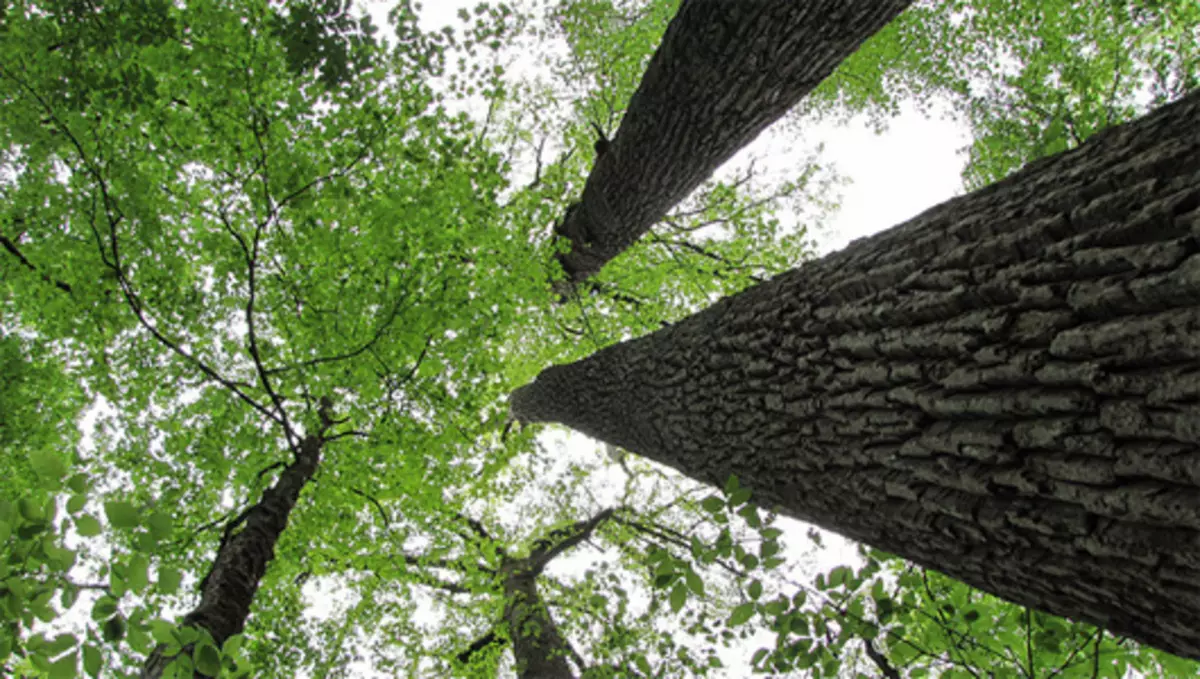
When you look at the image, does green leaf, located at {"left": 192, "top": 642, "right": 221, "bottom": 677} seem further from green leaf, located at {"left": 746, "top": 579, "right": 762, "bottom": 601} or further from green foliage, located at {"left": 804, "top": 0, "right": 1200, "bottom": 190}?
green foliage, located at {"left": 804, "top": 0, "right": 1200, "bottom": 190}

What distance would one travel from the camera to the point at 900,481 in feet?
7.00

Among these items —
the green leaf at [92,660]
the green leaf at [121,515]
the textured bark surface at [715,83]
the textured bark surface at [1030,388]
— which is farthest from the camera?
the textured bark surface at [715,83]

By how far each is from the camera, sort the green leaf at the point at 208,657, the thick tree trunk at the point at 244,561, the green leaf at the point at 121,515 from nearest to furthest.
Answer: the green leaf at the point at 121,515 < the green leaf at the point at 208,657 < the thick tree trunk at the point at 244,561

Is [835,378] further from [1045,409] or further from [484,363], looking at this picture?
[484,363]

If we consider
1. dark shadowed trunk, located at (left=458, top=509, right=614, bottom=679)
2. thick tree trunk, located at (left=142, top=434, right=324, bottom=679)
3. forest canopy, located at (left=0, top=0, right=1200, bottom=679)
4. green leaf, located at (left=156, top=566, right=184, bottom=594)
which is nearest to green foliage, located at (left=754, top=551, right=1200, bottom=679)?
forest canopy, located at (left=0, top=0, right=1200, bottom=679)

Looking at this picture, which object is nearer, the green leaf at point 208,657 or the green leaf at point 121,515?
the green leaf at point 121,515

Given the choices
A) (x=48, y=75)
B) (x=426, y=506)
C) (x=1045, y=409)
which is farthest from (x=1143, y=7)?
(x=48, y=75)

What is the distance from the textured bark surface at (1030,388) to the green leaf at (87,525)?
2640 mm

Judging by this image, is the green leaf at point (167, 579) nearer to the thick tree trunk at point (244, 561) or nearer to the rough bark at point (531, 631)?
the thick tree trunk at point (244, 561)

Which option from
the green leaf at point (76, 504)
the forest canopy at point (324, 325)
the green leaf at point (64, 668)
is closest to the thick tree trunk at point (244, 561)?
the forest canopy at point (324, 325)

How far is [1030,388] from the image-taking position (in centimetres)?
167

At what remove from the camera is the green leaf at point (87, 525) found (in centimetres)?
162

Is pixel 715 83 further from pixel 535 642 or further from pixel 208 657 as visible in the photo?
pixel 535 642

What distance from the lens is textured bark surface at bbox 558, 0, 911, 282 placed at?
14.2 ft
